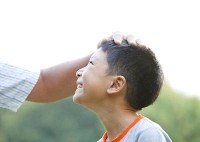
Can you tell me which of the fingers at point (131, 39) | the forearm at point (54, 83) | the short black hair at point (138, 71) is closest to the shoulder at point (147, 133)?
the short black hair at point (138, 71)

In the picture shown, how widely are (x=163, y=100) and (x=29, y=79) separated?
19249 millimetres

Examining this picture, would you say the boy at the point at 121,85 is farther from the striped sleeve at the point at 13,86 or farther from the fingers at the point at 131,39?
the striped sleeve at the point at 13,86

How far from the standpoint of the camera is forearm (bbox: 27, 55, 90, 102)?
315 cm

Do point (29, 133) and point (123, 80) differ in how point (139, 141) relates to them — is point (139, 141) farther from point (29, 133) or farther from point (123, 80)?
point (29, 133)

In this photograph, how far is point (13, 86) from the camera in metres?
3.11

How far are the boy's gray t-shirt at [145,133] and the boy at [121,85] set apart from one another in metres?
0.04

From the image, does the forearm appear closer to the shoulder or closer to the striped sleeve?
the striped sleeve

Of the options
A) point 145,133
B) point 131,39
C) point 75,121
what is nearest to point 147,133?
point 145,133

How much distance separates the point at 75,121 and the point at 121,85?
65.3 ft

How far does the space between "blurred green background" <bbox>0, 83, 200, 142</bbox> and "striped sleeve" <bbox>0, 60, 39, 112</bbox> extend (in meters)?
16.7

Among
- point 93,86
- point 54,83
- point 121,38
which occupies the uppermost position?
point 121,38

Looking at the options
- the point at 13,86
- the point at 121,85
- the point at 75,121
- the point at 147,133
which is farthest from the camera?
the point at 75,121

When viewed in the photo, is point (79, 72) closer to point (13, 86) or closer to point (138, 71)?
point (138, 71)

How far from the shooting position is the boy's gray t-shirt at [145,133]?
2.62 m
